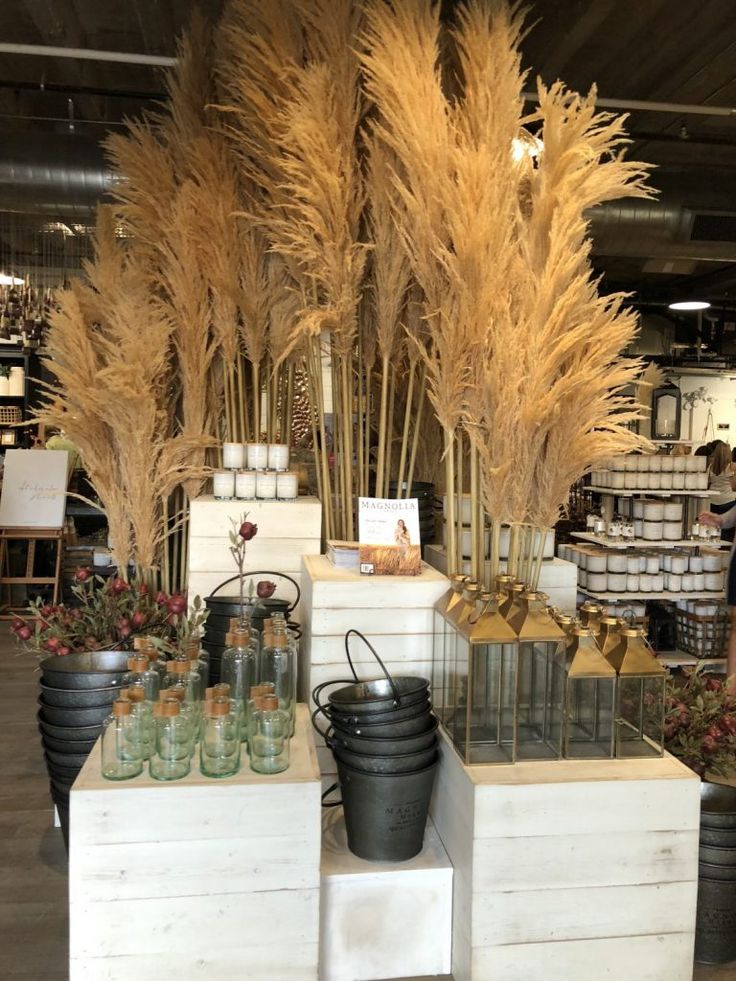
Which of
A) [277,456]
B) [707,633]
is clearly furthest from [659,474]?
[277,456]

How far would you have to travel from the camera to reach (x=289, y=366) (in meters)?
3.44

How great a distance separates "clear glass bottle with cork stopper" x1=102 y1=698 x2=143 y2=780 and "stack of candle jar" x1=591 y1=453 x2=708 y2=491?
4.31 metres

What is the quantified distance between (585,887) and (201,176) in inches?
105

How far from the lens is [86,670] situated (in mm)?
2422

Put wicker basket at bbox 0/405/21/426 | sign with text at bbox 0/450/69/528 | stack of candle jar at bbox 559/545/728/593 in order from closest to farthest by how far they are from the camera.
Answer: stack of candle jar at bbox 559/545/728/593 < sign with text at bbox 0/450/69/528 < wicker basket at bbox 0/405/21/426

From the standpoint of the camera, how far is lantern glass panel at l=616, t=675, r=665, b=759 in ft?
6.30

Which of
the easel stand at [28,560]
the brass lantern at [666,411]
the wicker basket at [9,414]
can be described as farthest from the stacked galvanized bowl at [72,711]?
the wicker basket at [9,414]

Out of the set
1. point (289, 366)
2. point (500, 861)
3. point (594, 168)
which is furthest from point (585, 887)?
point (289, 366)

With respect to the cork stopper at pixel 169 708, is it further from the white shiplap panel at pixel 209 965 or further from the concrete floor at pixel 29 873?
the concrete floor at pixel 29 873

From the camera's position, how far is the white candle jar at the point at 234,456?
10.1ft

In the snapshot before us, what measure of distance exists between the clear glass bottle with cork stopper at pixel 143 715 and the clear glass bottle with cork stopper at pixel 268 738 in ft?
0.75

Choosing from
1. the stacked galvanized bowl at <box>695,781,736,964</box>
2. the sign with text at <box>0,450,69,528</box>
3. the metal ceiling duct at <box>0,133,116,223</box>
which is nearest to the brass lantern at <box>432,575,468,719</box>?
the stacked galvanized bowl at <box>695,781,736,964</box>

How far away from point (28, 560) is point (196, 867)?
5.13 m

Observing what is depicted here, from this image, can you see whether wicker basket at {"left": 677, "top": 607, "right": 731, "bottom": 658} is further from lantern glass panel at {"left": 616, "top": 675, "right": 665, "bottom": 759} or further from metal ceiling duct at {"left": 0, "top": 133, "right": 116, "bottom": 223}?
metal ceiling duct at {"left": 0, "top": 133, "right": 116, "bottom": 223}
